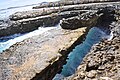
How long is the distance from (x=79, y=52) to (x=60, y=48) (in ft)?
5.89

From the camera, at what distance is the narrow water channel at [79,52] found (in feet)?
66.2

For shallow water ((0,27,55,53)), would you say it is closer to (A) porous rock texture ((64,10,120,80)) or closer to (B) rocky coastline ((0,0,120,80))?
(B) rocky coastline ((0,0,120,80))

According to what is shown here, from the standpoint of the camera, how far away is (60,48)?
76.0 ft

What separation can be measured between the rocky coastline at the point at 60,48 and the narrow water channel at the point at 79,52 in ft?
1.76

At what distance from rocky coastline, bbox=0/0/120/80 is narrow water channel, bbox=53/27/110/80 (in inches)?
21.2

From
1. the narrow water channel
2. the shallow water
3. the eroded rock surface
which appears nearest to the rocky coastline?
the eroded rock surface

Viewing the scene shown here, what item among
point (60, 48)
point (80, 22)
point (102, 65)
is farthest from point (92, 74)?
point (80, 22)

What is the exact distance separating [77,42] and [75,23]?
178 inches

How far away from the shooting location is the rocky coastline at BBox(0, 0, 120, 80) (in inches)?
704

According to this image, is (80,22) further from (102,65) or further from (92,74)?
(92,74)

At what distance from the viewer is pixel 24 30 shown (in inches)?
1379

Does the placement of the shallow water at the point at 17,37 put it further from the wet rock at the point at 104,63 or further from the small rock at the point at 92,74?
the small rock at the point at 92,74

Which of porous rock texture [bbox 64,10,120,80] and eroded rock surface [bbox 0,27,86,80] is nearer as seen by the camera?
porous rock texture [bbox 64,10,120,80]

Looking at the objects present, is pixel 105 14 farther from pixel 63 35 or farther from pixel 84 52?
pixel 84 52
